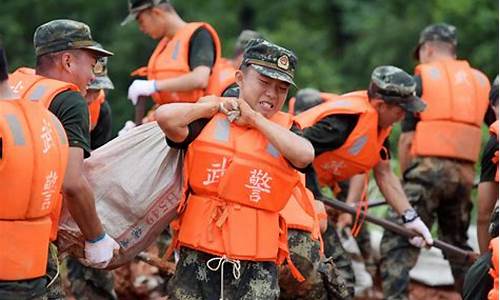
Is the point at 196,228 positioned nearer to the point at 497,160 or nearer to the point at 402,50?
the point at 497,160

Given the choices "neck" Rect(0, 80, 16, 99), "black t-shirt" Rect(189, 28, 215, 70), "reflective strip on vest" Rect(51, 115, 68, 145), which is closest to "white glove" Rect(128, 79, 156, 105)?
"black t-shirt" Rect(189, 28, 215, 70)

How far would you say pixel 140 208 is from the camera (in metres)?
7.37

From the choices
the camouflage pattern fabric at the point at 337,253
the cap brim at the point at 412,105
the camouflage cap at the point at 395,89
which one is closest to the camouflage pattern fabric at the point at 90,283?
the camouflage pattern fabric at the point at 337,253

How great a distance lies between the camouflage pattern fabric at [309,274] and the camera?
26.1ft

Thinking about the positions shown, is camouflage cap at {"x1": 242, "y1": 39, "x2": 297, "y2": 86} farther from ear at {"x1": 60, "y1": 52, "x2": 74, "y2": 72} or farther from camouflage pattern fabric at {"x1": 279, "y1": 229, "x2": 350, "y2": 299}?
camouflage pattern fabric at {"x1": 279, "y1": 229, "x2": 350, "y2": 299}

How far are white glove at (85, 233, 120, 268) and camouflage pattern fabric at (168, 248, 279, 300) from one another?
1.24ft

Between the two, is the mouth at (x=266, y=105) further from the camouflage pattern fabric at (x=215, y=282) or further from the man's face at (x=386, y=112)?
the man's face at (x=386, y=112)

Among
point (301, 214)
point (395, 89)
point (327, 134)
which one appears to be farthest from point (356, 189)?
point (301, 214)

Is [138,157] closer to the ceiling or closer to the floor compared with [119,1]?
closer to the ceiling

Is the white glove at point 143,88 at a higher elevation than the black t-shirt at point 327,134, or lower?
lower

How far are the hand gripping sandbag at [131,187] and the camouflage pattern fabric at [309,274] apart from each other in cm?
88

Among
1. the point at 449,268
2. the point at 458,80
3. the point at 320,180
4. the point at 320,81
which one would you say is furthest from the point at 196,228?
the point at 320,81

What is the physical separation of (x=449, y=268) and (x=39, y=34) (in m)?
5.06

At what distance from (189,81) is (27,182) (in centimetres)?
369
